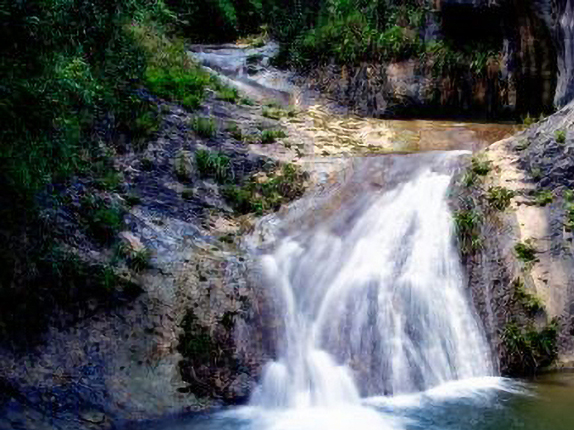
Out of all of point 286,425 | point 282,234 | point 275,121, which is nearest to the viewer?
point 286,425

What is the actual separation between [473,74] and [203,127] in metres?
7.38

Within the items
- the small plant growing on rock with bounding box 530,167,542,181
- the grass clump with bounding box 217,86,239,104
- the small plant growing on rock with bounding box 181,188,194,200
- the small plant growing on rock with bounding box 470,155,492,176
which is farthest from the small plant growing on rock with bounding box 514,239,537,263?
the grass clump with bounding box 217,86,239,104

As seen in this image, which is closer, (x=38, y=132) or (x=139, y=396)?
(x=38, y=132)

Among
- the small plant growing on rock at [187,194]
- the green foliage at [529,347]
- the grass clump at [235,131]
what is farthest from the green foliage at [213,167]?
Result: the green foliage at [529,347]

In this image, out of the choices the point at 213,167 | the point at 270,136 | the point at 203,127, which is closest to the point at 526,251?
the point at 213,167

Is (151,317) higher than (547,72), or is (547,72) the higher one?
(547,72)

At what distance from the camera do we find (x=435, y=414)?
8.27 metres

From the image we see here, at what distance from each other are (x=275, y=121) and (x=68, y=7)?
834 centimetres

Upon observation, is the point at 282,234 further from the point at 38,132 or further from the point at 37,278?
the point at 38,132

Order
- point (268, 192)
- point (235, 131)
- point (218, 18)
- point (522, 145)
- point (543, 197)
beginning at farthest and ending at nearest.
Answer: point (218, 18), point (235, 131), point (268, 192), point (522, 145), point (543, 197)

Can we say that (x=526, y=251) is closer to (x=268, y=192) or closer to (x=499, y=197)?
(x=499, y=197)

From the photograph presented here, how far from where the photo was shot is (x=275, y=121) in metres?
14.9

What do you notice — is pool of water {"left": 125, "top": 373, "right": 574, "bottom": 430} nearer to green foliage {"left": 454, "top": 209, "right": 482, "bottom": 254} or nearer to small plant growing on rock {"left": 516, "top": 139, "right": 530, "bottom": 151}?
green foliage {"left": 454, "top": 209, "right": 482, "bottom": 254}

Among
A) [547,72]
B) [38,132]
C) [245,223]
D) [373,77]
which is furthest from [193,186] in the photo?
[547,72]
